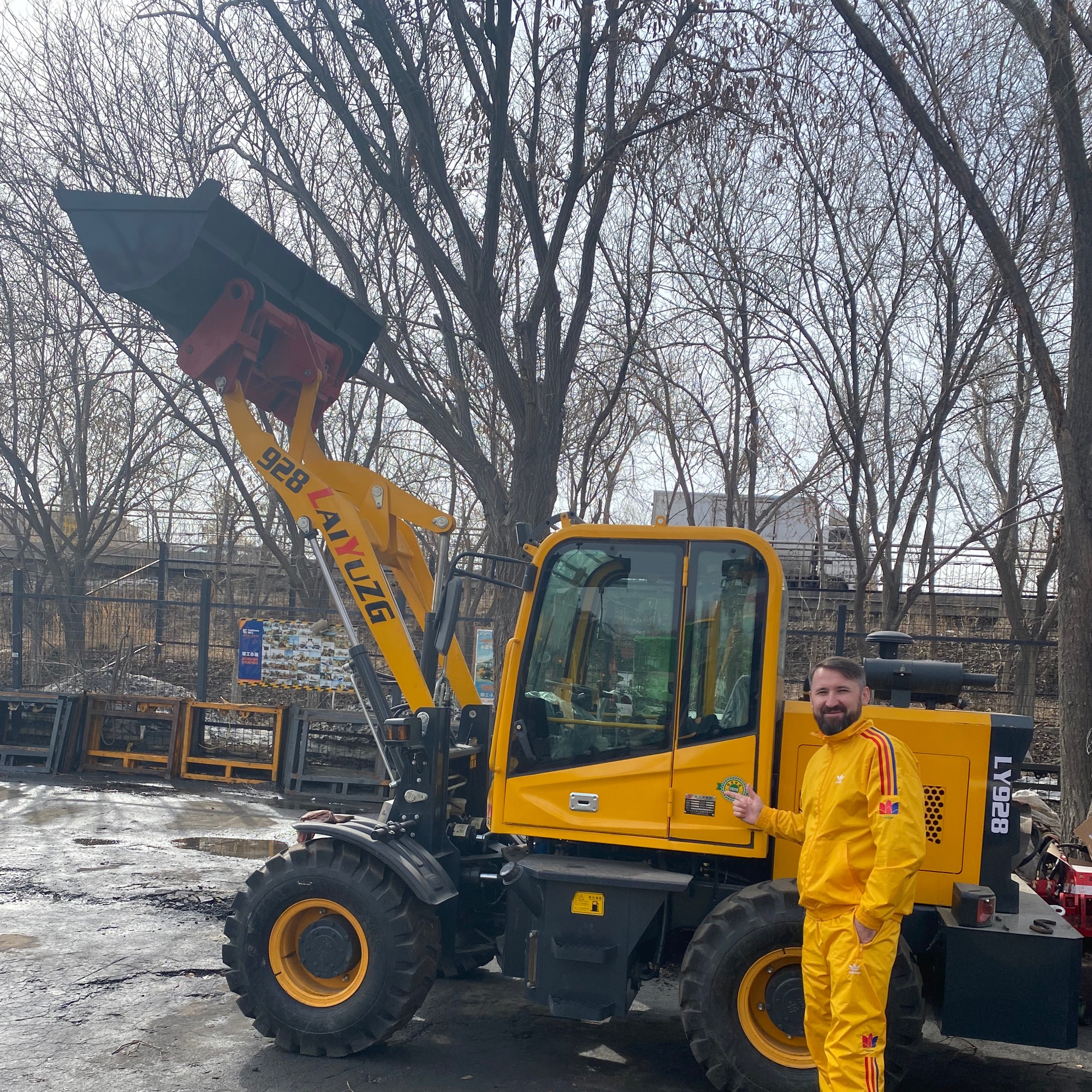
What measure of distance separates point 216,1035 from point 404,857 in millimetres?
1300

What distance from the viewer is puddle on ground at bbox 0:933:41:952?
233 inches

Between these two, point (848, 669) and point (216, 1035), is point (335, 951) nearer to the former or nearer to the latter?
point (216, 1035)

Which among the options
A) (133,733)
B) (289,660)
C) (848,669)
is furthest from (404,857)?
(133,733)

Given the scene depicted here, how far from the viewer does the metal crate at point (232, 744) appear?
1177 cm

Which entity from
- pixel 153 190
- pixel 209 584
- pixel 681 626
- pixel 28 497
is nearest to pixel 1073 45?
pixel 681 626

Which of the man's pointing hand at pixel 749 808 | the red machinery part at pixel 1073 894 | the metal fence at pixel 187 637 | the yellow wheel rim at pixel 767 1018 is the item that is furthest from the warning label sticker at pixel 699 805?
the metal fence at pixel 187 637

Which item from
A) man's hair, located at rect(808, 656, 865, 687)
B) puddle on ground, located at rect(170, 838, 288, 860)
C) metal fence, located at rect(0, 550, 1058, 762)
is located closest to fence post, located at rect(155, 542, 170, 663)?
metal fence, located at rect(0, 550, 1058, 762)

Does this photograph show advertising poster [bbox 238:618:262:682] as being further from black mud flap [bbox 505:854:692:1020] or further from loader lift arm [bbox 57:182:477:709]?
black mud flap [bbox 505:854:692:1020]

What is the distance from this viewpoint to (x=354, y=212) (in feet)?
41.2

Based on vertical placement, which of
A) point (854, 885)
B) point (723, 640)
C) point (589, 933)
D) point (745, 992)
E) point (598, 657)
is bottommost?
point (745, 992)

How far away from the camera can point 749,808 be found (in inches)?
167

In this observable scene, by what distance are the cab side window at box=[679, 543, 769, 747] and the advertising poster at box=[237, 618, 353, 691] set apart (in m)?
8.90

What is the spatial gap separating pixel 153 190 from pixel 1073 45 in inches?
382

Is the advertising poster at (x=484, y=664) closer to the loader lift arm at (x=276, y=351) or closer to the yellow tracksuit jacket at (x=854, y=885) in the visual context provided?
the loader lift arm at (x=276, y=351)
